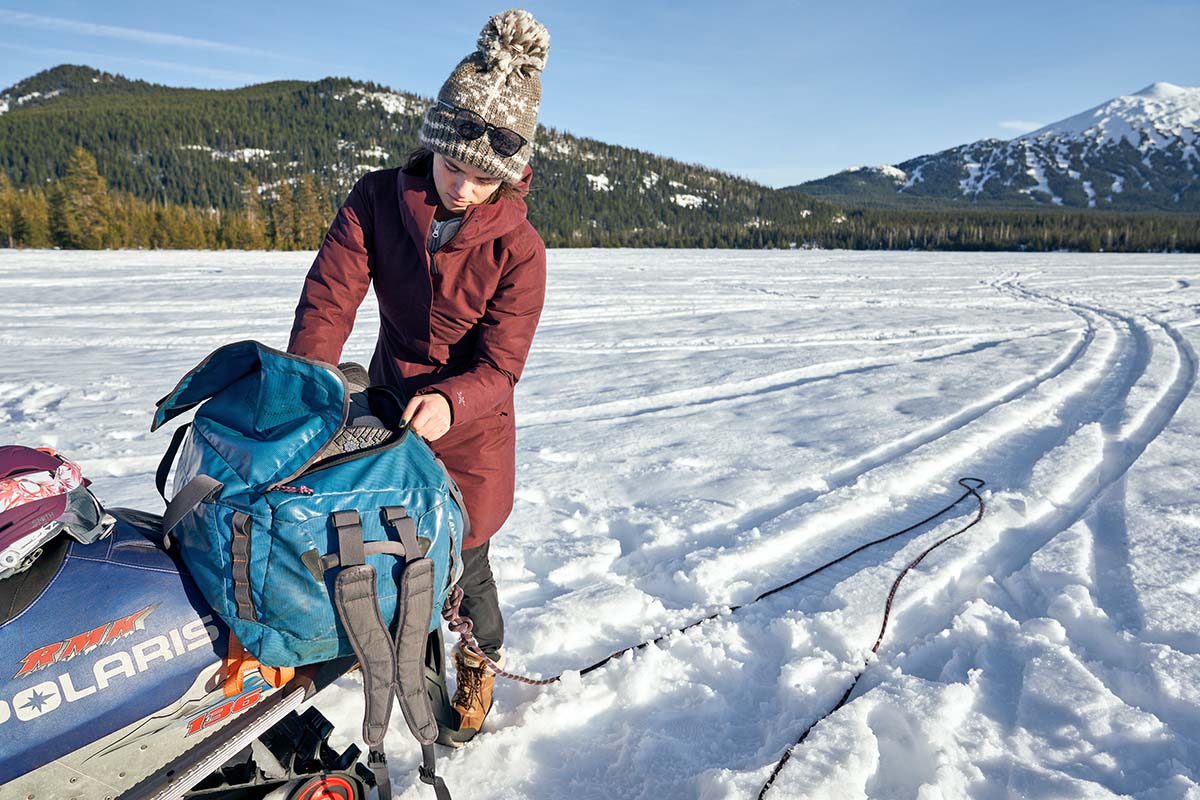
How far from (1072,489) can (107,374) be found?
905cm

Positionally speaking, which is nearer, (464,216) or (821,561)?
(464,216)

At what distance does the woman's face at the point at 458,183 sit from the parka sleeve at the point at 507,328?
0.21 metres

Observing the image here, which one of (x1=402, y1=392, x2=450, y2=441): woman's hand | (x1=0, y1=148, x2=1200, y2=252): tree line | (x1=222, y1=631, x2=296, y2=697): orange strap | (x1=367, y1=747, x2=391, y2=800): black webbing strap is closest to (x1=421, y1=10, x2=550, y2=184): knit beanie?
(x1=402, y1=392, x2=450, y2=441): woman's hand

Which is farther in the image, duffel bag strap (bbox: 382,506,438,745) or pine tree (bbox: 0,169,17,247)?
pine tree (bbox: 0,169,17,247)

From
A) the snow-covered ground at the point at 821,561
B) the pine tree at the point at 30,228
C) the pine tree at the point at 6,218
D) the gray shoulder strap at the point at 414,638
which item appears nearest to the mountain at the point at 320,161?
the pine tree at the point at 6,218

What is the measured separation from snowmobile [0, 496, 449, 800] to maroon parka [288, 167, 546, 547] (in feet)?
2.23

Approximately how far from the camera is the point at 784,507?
4164 millimetres

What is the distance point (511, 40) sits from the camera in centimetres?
194

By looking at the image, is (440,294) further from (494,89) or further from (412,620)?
(412,620)

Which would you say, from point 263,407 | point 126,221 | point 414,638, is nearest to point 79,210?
point 126,221

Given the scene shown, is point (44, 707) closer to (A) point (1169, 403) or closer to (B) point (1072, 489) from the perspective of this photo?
(B) point (1072, 489)

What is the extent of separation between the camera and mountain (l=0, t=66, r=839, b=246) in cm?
12538

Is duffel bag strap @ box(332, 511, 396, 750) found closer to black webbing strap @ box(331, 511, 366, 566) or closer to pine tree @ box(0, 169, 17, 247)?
black webbing strap @ box(331, 511, 366, 566)

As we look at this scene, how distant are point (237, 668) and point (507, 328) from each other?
3.61ft
